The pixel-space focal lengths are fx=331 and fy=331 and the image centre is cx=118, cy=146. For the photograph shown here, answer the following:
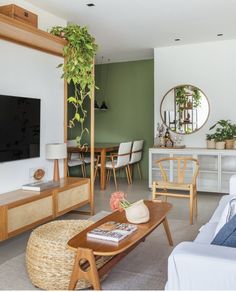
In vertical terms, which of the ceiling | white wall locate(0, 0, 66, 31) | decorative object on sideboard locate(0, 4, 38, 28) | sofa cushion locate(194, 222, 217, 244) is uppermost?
the ceiling

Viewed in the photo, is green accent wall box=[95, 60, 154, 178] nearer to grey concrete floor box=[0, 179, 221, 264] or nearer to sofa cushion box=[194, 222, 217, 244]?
grey concrete floor box=[0, 179, 221, 264]

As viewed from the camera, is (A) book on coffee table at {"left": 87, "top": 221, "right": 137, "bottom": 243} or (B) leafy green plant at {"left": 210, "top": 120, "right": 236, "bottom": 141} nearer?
(A) book on coffee table at {"left": 87, "top": 221, "right": 137, "bottom": 243}

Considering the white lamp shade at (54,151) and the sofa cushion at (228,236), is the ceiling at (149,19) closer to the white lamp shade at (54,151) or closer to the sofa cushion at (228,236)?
the white lamp shade at (54,151)

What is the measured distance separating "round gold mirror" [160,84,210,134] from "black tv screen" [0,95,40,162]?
283 cm

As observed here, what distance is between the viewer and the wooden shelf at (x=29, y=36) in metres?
3.04

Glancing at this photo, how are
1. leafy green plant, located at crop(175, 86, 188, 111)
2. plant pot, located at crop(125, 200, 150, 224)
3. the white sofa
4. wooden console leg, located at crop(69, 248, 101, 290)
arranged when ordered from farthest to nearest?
leafy green plant, located at crop(175, 86, 188, 111)
plant pot, located at crop(125, 200, 150, 224)
wooden console leg, located at crop(69, 248, 101, 290)
the white sofa

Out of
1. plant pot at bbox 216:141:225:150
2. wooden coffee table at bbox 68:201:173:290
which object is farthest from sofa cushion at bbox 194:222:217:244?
plant pot at bbox 216:141:225:150

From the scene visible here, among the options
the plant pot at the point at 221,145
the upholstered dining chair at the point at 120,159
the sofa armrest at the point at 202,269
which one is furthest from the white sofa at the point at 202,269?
the upholstered dining chair at the point at 120,159

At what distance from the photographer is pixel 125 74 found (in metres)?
7.17

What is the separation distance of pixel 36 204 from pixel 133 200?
6.66ft

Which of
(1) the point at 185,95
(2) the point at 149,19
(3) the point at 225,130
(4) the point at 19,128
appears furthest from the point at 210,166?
(4) the point at 19,128

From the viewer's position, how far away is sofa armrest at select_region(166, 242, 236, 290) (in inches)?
50.9

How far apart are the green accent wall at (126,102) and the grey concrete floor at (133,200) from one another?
113cm

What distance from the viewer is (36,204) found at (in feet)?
10.8
